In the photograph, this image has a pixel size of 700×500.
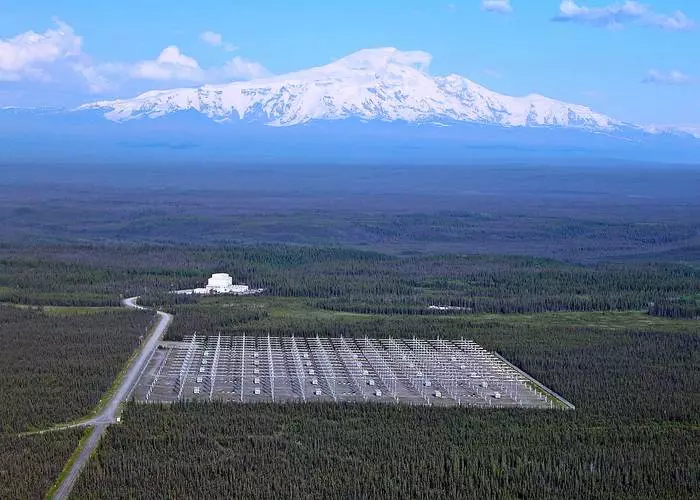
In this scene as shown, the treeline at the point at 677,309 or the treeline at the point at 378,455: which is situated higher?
the treeline at the point at 378,455

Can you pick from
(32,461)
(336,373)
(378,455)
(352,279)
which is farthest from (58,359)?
(352,279)

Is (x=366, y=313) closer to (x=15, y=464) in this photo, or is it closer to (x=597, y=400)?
(x=597, y=400)

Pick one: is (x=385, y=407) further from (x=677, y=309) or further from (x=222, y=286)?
(x=222, y=286)

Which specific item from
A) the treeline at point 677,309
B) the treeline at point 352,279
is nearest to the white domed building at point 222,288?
the treeline at point 352,279

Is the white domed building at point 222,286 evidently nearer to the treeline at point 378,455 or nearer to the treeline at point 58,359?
the treeline at point 58,359

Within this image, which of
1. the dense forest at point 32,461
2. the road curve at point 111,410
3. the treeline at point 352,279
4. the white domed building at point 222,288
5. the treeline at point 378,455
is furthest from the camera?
the white domed building at point 222,288

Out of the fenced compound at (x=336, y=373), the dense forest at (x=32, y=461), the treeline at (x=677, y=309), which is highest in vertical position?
the dense forest at (x=32, y=461)

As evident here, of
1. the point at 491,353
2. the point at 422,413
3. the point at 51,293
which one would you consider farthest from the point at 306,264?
the point at 422,413
